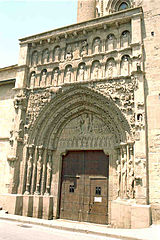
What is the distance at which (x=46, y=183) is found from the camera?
8969 mm

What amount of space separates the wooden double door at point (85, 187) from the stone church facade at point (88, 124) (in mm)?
38

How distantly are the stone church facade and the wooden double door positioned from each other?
38mm

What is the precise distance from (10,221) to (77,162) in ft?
10.7

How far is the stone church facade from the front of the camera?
738 centimetres

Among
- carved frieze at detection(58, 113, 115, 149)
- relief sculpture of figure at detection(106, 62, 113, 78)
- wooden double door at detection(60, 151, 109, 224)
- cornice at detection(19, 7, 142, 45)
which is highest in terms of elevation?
cornice at detection(19, 7, 142, 45)

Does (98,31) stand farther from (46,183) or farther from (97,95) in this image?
(46,183)

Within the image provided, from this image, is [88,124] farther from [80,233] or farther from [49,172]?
[80,233]

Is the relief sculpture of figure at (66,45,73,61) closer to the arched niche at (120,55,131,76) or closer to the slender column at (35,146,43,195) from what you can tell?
the arched niche at (120,55,131,76)

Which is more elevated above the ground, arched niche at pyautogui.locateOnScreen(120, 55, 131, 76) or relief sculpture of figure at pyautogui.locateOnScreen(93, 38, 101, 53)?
relief sculpture of figure at pyautogui.locateOnScreen(93, 38, 101, 53)

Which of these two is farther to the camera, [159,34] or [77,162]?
[77,162]

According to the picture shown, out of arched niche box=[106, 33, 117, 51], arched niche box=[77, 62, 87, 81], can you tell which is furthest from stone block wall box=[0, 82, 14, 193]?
arched niche box=[106, 33, 117, 51]

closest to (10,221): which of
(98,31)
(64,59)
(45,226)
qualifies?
(45,226)

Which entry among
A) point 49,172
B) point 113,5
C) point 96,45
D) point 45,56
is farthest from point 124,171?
point 113,5

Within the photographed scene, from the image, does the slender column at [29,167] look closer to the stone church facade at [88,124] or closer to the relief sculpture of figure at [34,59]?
the stone church facade at [88,124]
